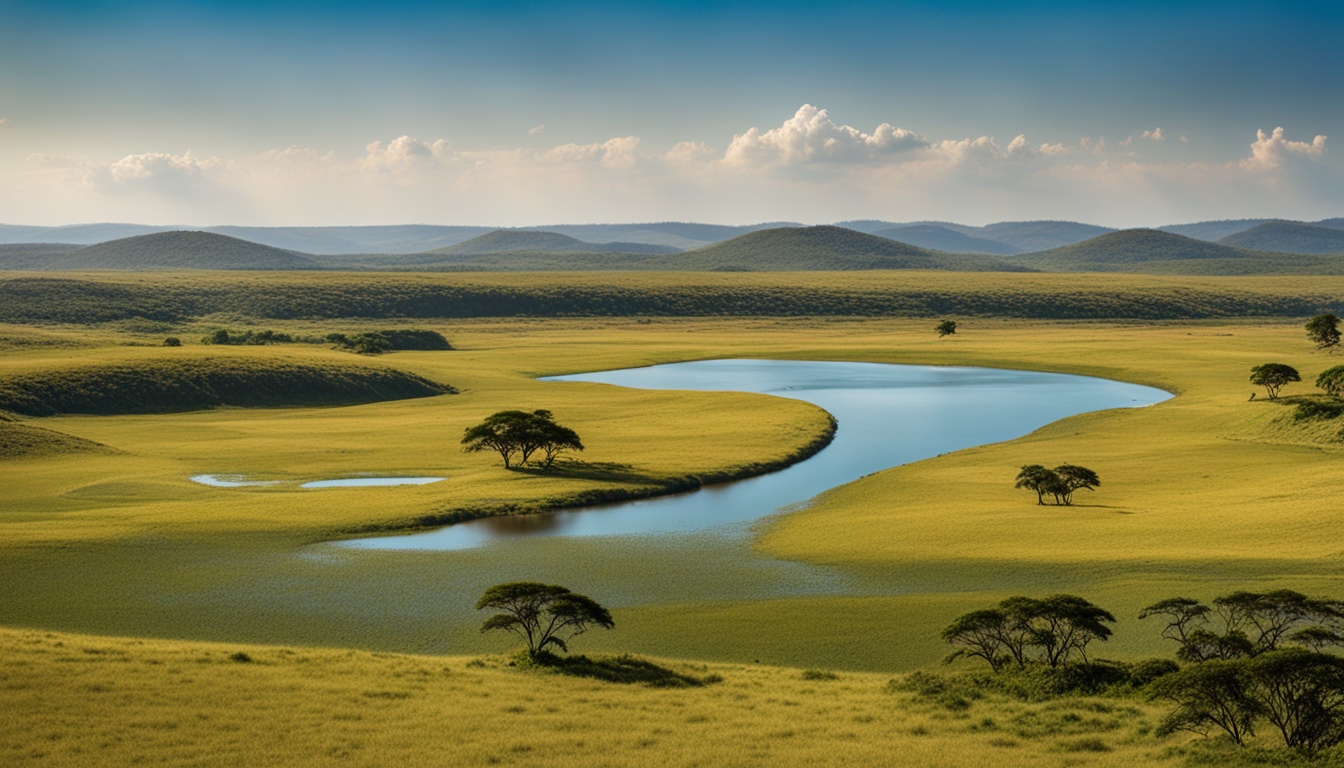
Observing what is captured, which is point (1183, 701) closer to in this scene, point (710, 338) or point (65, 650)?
point (65, 650)

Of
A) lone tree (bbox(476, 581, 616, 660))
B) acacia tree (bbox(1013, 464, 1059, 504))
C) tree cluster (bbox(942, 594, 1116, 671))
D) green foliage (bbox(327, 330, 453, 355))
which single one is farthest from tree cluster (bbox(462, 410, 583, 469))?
green foliage (bbox(327, 330, 453, 355))

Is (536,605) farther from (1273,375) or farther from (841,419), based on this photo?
(1273,375)

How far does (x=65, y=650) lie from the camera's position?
79.3 ft

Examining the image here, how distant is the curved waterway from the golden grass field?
2547 millimetres

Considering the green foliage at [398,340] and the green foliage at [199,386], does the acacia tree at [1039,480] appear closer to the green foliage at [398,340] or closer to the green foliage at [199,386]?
the green foliage at [199,386]

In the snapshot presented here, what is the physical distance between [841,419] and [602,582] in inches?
1794

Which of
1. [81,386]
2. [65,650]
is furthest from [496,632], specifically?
[81,386]

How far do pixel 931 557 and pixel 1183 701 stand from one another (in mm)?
15946

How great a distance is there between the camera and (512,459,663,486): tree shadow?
2045 inches

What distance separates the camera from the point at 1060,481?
44.3m

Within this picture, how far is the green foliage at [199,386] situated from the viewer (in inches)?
3056

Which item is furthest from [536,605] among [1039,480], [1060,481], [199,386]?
[199,386]

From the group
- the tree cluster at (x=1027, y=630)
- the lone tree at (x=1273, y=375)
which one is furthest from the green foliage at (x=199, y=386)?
the tree cluster at (x=1027, y=630)

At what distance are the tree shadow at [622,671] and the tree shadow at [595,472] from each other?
84.7ft
